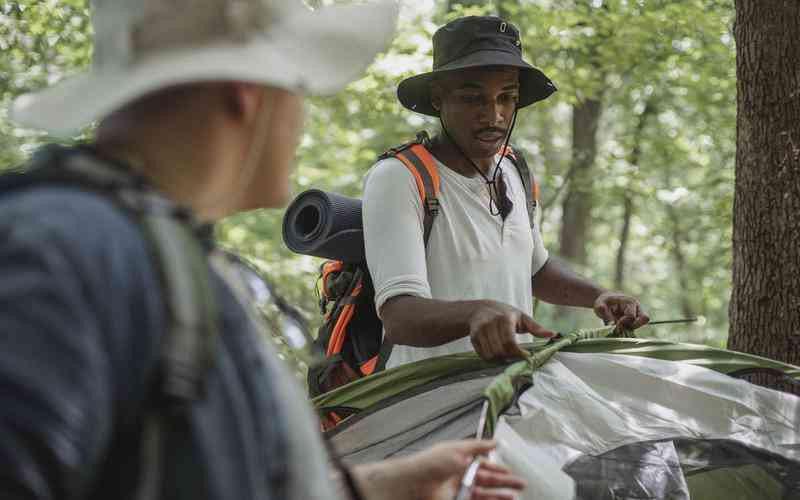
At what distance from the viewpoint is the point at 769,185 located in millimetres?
3598

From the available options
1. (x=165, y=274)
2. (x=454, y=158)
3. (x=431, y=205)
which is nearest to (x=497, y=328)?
(x=431, y=205)

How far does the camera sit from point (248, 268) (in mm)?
1589

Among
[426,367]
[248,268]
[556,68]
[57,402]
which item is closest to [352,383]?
[426,367]

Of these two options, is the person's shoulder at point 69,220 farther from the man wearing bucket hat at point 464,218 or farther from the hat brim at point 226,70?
the man wearing bucket hat at point 464,218

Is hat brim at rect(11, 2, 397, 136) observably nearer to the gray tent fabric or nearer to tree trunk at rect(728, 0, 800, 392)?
the gray tent fabric

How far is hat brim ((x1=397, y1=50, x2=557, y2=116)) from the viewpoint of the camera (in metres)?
3.24

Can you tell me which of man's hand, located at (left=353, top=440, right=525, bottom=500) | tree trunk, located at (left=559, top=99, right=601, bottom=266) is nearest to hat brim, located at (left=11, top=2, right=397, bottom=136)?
man's hand, located at (left=353, top=440, right=525, bottom=500)

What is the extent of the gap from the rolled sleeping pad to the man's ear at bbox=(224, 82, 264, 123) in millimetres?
1779

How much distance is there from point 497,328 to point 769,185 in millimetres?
1646

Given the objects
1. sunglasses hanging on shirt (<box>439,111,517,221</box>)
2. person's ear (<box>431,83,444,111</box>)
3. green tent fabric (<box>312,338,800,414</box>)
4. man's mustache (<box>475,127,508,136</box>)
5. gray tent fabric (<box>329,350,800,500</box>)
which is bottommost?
gray tent fabric (<box>329,350,800,500</box>)

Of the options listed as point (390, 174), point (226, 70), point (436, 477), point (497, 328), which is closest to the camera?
point (226, 70)

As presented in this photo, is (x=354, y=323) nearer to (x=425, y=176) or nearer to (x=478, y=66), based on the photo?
(x=425, y=176)

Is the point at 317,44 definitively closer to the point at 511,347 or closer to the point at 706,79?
the point at 511,347

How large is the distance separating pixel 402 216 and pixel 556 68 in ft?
15.1
